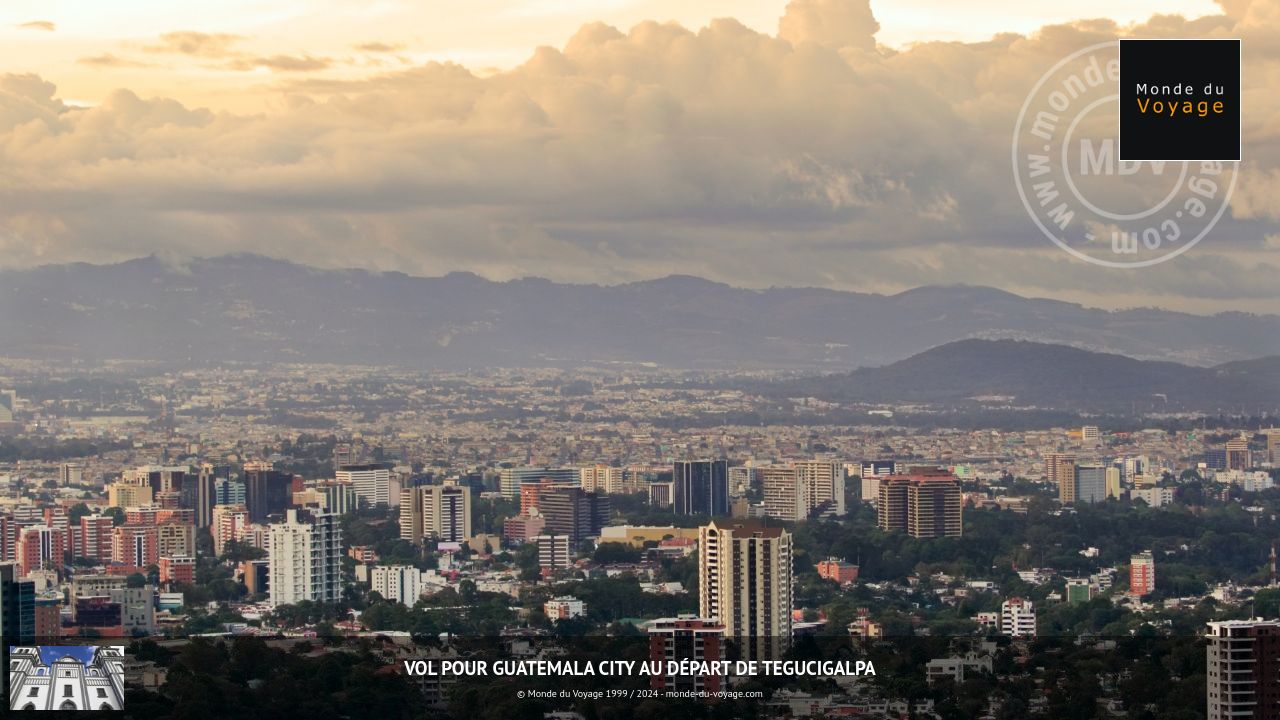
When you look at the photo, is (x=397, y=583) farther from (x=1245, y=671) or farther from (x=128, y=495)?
(x=1245, y=671)

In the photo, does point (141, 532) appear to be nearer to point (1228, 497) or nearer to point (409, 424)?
point (1228, 497)

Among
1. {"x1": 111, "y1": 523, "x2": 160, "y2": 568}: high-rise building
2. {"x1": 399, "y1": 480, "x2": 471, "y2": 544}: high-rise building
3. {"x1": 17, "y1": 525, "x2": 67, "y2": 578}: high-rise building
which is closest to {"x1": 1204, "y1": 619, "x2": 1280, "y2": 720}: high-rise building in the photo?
{"x1": 17, "y1": 525, "x2": 67, "y2": 578}: high-rise building

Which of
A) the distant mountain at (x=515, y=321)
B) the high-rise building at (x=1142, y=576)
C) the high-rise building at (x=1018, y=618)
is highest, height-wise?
the distant mountain at (x=515, y=321)

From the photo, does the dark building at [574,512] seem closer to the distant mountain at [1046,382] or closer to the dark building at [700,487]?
the dark building at [700,487]

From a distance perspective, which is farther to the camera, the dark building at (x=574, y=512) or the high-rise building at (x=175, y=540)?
the dark building at (x=574, y=512)

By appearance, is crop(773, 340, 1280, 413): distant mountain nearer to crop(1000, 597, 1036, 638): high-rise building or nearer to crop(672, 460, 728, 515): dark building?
crop(672, 460, 728, 515): dark building

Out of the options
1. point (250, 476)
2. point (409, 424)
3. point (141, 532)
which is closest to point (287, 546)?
point (141, 532)

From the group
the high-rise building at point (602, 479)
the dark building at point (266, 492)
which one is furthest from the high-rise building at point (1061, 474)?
the dark building at point (266, 492)
